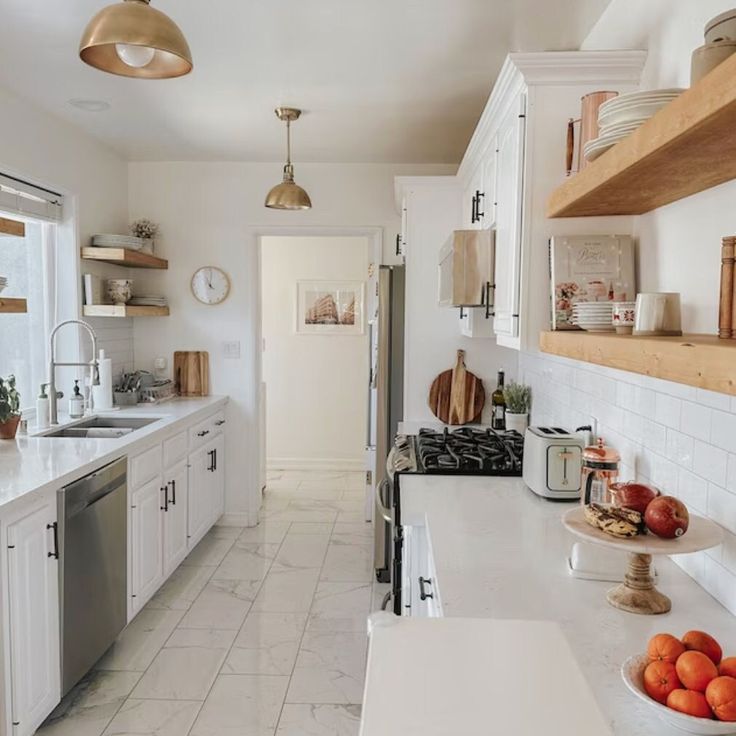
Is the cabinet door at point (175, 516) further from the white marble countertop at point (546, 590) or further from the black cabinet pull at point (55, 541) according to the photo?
the white marble countertop at point (546, 590)

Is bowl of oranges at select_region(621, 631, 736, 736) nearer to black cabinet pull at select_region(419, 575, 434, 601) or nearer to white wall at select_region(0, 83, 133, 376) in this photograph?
black cabinet pull at select_region(419, 575, 434, 601)

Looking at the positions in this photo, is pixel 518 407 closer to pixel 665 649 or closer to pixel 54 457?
pixel 54 457

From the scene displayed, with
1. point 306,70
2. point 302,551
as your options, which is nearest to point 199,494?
point 302,551

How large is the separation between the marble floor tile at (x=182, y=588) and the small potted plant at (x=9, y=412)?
1.18 m

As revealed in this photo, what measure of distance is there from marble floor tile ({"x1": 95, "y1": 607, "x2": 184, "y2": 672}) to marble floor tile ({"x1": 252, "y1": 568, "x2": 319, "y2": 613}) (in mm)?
451

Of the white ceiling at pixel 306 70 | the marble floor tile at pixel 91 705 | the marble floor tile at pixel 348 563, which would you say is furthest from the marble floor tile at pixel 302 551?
the white ceiling at pixel 306 70

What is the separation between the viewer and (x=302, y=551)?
167 inches

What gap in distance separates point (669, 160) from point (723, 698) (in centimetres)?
89

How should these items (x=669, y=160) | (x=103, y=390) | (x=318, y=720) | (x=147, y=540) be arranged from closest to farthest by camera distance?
1. (x=669, y=160)
2. (x=318, y=720)
3. (x=147, y=540)
4. (x=103, y=390)

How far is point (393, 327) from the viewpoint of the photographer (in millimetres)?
3818

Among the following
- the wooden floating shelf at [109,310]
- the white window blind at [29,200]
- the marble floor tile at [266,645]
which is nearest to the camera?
the marble floor tile at [266,645]

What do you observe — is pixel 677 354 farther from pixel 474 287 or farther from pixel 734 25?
pixel 474 287

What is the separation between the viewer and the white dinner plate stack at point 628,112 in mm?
1343

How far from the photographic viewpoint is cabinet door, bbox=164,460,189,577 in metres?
3.50
